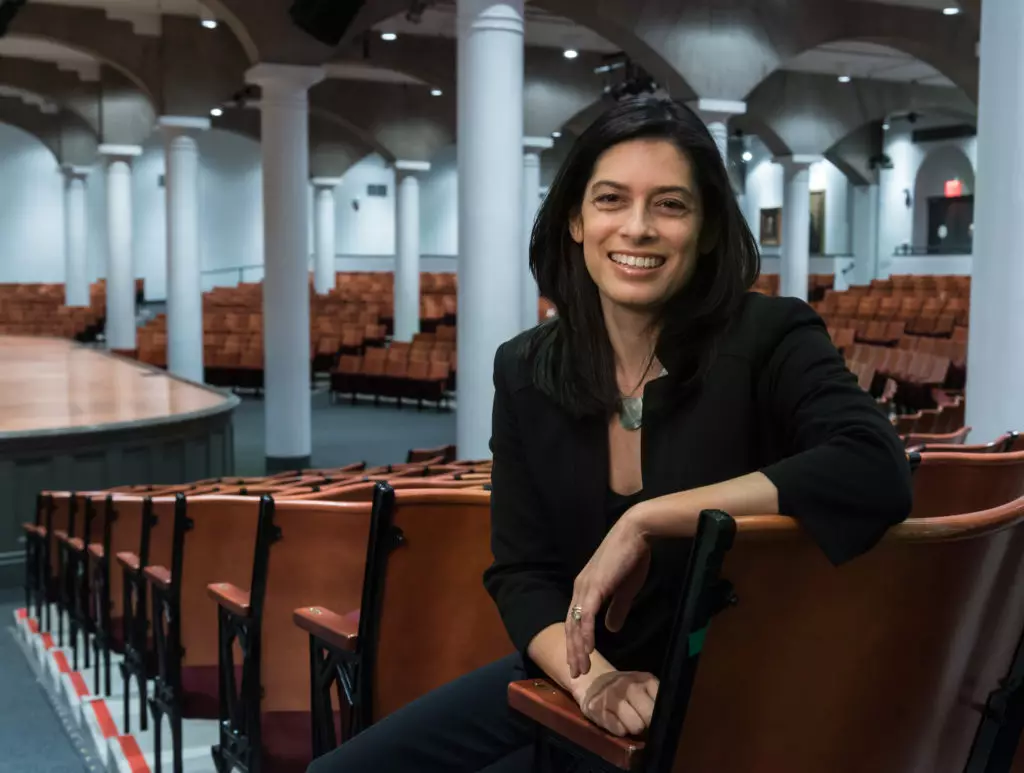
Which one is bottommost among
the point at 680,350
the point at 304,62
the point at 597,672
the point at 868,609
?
the point at 597,672

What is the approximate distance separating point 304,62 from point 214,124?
1380cm

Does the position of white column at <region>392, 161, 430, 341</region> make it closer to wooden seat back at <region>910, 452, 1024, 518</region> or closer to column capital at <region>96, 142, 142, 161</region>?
column capital at <region>96, 142, 142, 161</region>

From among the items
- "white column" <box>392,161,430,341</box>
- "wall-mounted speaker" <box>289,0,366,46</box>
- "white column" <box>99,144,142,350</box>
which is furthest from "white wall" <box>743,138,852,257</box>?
"wall-mounted speaker" <box>289,0,366,46</box>

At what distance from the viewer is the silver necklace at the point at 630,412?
1.69 meters

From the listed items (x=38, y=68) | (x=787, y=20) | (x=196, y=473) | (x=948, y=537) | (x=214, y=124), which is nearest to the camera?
(x=948, y=537)

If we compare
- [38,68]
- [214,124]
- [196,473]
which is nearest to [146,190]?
[214,124]

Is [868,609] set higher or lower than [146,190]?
lower

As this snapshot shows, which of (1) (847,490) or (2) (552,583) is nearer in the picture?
(1) (847,490)

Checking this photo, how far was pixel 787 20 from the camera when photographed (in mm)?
14258

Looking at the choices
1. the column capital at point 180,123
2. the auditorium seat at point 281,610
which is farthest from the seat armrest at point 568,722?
the column capital at point 180,123

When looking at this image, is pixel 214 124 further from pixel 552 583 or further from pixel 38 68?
pixel 552 583

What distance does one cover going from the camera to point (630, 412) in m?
1.70

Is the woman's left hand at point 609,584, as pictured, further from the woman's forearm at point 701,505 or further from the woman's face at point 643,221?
the woman's face at point 643,221

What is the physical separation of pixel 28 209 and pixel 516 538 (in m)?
30.5
